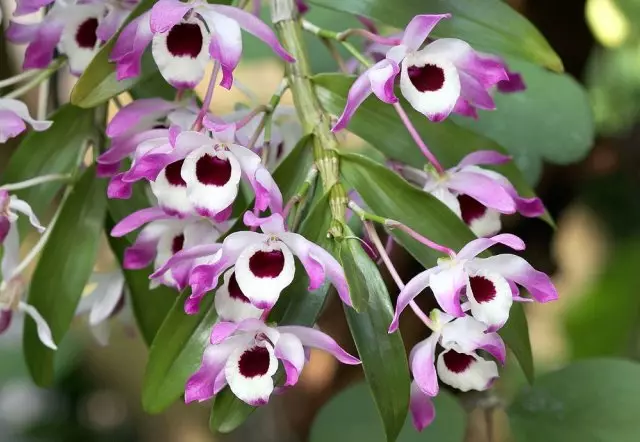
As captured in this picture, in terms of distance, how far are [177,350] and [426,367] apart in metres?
0.18

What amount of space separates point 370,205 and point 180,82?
0.52ft

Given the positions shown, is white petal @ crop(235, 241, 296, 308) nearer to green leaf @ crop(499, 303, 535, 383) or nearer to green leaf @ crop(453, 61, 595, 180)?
green leaf @ crop(499, 303, 535, 383)

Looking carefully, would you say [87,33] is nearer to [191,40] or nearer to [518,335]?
[191,40]

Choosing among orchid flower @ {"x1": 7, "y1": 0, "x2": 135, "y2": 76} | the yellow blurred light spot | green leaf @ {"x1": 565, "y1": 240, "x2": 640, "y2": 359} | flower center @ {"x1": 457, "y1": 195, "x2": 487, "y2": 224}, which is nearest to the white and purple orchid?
flower center @ {"x1": 457, "y1": 195, "x2": 487, "y2": 224}

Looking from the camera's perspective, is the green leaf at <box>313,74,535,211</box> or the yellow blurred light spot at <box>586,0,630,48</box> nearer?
the green leaf at <box>313,74,535,211</box>

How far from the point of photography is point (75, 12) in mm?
590

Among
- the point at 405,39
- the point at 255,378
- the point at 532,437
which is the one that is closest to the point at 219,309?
the point at 255,378

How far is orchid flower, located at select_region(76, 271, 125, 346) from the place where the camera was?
2.29ft

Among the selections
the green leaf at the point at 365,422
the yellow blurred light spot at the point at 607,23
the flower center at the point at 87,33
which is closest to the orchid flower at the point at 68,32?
the flower center at the point at 87,33

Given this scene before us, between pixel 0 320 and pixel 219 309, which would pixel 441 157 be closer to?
pixel 219 309

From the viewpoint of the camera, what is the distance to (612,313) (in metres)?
1.51

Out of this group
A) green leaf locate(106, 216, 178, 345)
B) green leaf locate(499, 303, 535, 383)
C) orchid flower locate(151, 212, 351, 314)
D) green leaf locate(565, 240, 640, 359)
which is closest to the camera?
orchid flower locate(151, 212, 351, 314)

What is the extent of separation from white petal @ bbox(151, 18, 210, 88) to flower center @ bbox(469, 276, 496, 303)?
0.22 m

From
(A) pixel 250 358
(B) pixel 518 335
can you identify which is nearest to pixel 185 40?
(A) pixel 250 358
